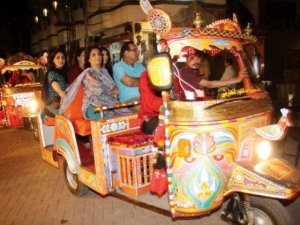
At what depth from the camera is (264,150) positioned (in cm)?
308

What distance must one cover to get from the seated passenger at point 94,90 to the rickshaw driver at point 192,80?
1556 millimetres

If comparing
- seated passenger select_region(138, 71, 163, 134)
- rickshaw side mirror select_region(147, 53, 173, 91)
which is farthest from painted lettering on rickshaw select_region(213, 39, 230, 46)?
seated passenger select_region(138, 71, 163, 134)

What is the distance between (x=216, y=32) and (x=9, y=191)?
4434mm

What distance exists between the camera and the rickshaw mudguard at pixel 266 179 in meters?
2.73

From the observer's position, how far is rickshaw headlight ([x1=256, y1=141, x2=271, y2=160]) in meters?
3.07

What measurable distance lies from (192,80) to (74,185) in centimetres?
283

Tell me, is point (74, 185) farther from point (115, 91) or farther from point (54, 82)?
point (54, 82)

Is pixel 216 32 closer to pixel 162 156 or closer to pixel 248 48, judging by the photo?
pixel 248 48


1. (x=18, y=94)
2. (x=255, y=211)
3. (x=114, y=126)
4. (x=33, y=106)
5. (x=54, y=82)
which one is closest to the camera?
(x=255, y=211)

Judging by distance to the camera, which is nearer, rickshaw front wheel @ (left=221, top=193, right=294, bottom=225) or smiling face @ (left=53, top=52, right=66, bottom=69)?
rickshaw front wheel @ (left=221, top=193, right=294, bottom=225)

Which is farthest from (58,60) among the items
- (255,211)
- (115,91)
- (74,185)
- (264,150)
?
(255,211)

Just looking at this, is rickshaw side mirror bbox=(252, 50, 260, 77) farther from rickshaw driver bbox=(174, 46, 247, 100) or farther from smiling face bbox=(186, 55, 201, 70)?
smiling face bbox=(186, 55, 201, 70)

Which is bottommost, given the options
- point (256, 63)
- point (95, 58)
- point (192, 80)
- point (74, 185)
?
point (74, 185)

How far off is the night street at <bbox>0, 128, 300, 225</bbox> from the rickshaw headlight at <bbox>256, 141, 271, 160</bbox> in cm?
134
